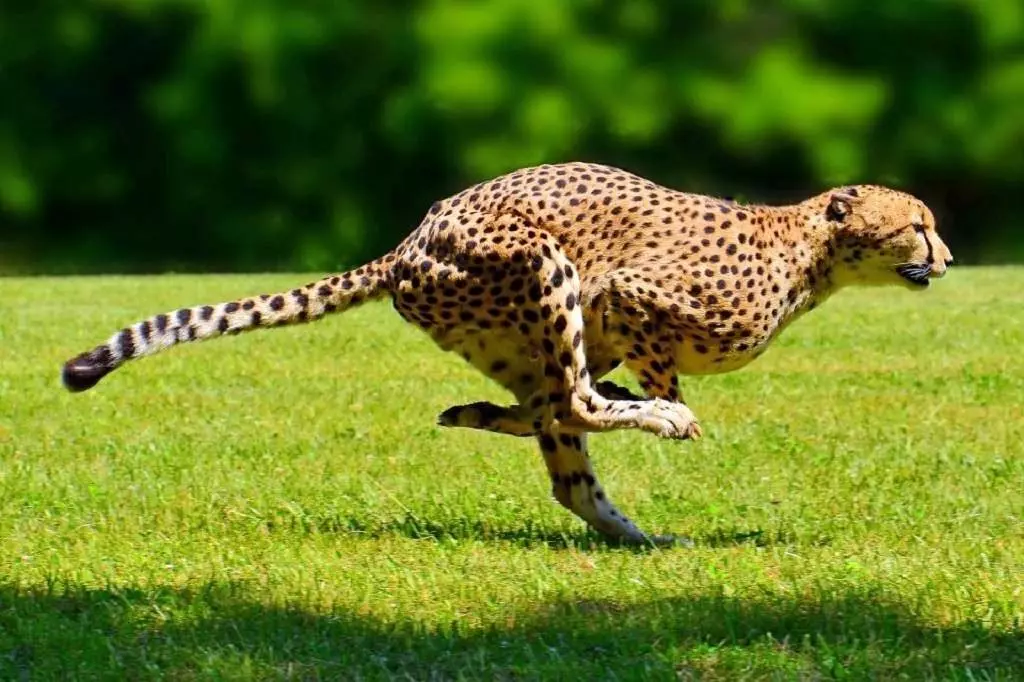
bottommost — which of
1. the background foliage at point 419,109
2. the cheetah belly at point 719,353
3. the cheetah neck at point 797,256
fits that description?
the background foliage at point 419,109

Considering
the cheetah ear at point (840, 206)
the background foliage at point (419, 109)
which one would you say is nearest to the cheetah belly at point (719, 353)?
the cheetah ear at point (840, 206)

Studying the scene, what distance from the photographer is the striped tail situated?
645 cm

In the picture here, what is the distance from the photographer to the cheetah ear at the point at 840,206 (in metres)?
6.96

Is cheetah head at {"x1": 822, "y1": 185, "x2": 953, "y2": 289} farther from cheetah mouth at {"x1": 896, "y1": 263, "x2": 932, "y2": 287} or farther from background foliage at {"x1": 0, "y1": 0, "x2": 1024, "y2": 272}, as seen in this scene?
background foliage at {"x1": 0, "y1": 0, "x2": 1024, "y2": 272}

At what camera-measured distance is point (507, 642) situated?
5.15 m

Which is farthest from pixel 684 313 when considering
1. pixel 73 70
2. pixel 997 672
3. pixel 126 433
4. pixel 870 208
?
pixel 73 70

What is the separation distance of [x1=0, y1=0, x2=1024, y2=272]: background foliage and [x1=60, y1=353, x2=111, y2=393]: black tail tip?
14.5 m

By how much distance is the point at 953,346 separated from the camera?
12336 millimetres

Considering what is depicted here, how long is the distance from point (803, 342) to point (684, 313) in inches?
241

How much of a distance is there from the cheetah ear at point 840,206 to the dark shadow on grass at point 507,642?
1789 mm

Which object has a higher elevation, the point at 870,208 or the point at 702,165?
the point at 870,208

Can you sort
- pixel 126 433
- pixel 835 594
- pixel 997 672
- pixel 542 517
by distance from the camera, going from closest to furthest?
pixel 997 672 < pixel 835 594 < pixel 542 517 < pixel 126 433

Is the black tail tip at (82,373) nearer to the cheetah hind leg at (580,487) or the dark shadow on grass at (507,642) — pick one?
the dark shadow on grass at (507,642)

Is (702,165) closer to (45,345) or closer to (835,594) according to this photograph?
(45,345)
